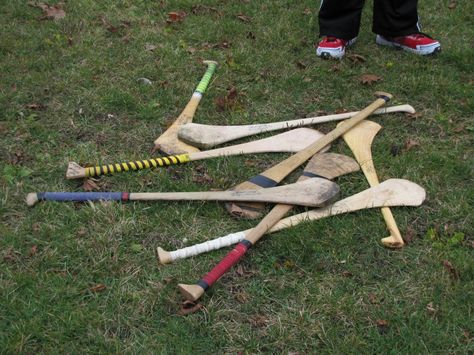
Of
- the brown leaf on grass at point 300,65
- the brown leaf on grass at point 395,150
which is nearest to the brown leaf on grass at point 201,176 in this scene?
the brown leaf on grass at point 395,150

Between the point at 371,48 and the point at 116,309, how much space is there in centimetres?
297

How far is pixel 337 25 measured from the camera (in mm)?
3836

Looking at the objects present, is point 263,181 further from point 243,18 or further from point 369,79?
point 243,18

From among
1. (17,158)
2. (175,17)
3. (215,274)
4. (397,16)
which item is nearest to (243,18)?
(175,17)

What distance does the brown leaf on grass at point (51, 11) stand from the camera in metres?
4.24

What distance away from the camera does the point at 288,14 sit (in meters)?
4.48

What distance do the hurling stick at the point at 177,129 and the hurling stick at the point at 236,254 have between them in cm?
72

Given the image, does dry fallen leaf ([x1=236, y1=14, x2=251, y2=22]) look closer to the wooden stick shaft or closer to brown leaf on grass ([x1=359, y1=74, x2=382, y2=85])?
brown leaf on grass ([x1=359, y1=74, x2=382, y2=85])

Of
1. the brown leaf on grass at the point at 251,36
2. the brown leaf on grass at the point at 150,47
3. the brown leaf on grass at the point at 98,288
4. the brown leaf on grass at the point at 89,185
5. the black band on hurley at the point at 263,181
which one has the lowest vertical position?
the brown leaf on grass at the point at 98,288

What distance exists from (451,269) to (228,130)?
145 cm

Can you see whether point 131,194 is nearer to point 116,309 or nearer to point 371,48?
point 116,309

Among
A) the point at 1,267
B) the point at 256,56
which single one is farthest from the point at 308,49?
the point at 1,267

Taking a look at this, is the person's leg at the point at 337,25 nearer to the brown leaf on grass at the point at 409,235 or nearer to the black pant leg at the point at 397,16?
the black pant leg at the point at 397,16

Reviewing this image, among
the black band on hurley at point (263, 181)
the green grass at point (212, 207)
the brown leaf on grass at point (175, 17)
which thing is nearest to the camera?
the green grass at point (212, 207)
